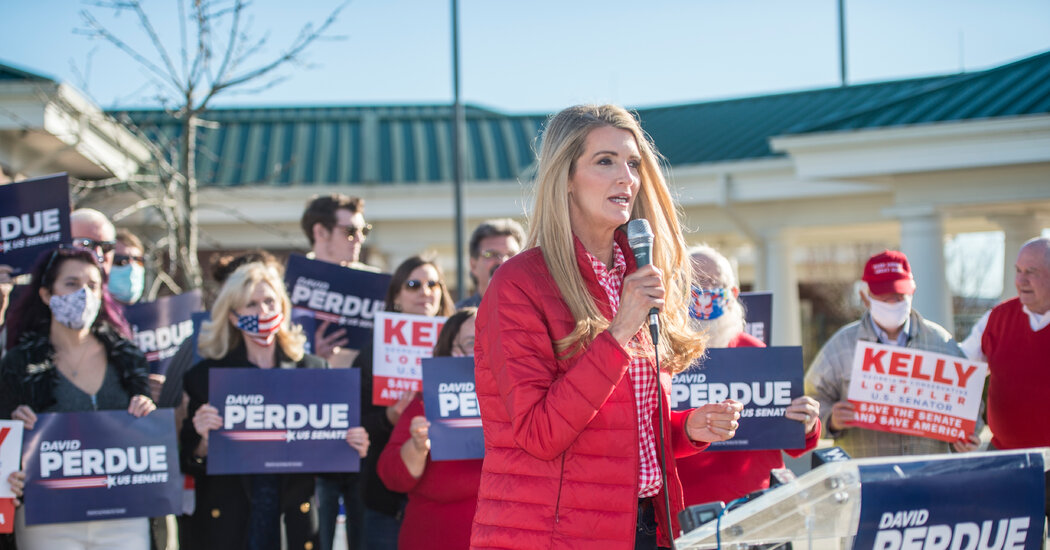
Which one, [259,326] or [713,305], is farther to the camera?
[259,326]

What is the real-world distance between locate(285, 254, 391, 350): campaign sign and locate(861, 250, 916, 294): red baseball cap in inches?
125

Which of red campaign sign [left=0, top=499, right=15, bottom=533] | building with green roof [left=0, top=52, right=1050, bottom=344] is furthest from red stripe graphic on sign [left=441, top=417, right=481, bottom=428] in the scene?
building with green roof [left=0, top=52, right=1050, bottom=344]

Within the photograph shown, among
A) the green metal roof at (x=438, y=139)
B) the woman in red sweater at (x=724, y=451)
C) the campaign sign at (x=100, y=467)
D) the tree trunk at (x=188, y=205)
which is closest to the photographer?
the woman in red sweater at (x=724, y=451)

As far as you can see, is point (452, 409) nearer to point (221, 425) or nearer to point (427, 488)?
point (427, 488)

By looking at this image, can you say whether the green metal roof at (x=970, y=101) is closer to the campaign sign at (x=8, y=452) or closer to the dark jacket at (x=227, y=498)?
the dark jacket at (x=227, y=498)

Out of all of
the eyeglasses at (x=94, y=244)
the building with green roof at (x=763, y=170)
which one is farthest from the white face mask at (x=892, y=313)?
the eyeglasses at (x=94, y=244)

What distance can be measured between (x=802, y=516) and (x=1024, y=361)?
373 centimetres

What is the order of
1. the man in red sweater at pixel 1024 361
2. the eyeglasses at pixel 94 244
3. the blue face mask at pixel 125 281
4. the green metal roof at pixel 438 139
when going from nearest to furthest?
the man in red sweater at pixel 1024 361
the eyeglasses at pixel 94 244
the blue face mask at pixel 125 281
the green metal roof at pixel 438 139

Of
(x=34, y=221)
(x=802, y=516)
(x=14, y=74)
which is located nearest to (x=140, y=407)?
(x=34, y=221)

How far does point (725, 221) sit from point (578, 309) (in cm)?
1240

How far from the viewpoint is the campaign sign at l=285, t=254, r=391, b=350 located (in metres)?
6.82

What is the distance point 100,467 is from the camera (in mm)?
5176

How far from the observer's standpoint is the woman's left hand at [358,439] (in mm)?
5473

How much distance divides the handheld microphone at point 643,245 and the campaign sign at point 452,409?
7.14ft
